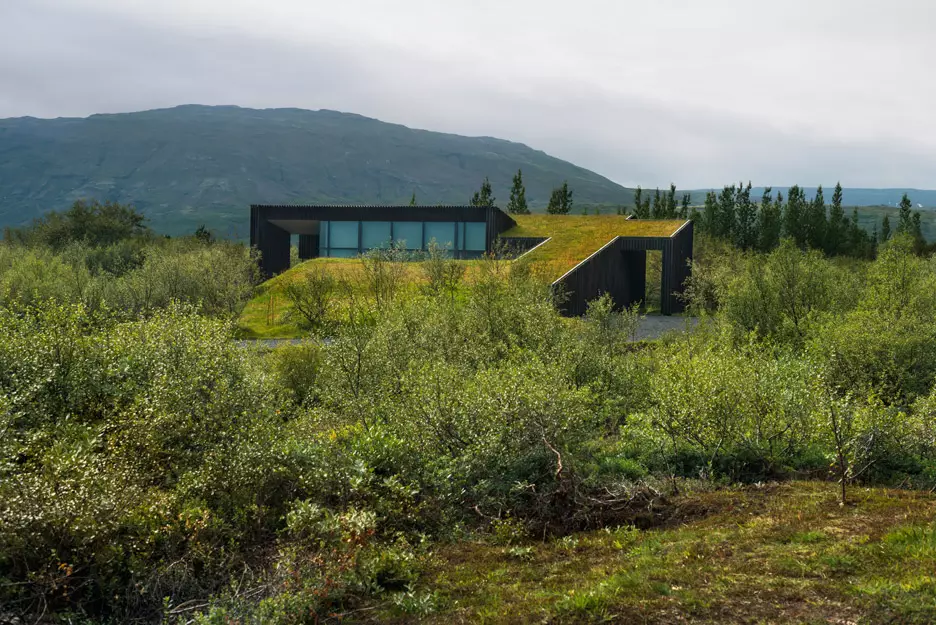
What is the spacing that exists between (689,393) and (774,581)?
23.7 feet

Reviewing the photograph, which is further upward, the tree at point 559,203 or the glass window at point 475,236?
the tree at point 559,203

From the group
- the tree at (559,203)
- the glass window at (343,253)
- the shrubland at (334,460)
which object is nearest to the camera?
the shrubland at (334,460)

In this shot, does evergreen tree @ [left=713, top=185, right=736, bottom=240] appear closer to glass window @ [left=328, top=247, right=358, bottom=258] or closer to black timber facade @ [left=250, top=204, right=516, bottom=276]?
black timber facade @ [left=250, top=204, right=516, bottom=276]

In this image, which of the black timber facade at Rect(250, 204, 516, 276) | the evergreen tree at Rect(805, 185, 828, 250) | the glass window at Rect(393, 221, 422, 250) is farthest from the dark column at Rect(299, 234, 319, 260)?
the evergreen tree at Rect(805, 185, 828, 250)

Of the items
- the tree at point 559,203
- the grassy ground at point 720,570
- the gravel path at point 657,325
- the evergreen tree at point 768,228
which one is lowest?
the gravel path at point 657,325

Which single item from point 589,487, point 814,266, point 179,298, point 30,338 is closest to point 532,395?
point 589,487

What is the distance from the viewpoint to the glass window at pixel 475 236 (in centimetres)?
6556

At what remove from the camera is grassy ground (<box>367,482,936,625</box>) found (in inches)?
351

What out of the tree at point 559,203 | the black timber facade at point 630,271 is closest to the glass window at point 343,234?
the black timber facade at point 630,271

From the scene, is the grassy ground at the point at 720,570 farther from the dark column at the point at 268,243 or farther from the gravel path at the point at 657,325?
the dark column at the point at 268,243

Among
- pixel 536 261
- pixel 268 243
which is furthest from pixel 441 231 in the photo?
pixel 268 243

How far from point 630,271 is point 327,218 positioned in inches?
1179

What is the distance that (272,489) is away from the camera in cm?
1336

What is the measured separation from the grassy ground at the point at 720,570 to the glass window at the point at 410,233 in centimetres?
5433
